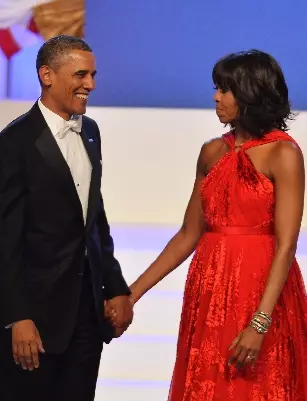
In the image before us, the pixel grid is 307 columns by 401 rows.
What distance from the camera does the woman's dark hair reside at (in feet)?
9.68

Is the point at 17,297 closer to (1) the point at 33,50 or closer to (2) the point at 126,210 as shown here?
(2) the point at 126,210

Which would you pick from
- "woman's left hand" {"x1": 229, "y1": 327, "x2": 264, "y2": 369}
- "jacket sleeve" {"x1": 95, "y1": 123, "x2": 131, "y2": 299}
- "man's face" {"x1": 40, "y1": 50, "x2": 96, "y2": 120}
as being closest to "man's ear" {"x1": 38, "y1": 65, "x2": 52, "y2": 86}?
"man's face" {"x1": 40, "y1": 50, "x2": 96, "y2": 120}

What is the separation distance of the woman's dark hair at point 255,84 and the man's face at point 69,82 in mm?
385

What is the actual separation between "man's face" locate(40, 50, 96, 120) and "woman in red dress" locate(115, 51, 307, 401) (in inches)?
15.2

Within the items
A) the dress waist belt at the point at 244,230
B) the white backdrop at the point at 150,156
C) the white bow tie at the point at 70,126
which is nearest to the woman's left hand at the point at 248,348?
the dress waist belt at the point at 244,230

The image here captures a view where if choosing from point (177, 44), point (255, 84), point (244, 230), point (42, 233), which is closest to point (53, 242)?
point (42, 233)

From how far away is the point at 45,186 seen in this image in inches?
113

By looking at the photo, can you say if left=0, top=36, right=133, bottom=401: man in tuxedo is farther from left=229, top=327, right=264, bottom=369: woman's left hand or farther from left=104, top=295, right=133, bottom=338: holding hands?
left=229, top=327, right=264, bottom=369: woman's left hand

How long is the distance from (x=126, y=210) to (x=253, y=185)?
151 inches

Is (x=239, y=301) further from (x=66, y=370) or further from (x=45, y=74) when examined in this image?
(x=45, y=74)

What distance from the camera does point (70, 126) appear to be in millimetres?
2957

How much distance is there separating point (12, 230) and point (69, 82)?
1.47ft

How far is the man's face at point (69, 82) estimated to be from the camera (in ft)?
9.59

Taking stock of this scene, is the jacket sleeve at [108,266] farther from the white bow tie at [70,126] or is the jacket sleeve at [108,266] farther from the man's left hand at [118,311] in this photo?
the white bow tie at [70,126]
